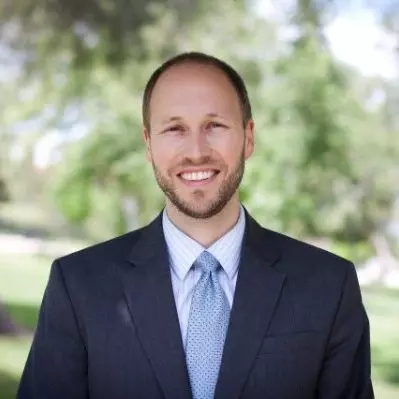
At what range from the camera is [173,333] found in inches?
46.5

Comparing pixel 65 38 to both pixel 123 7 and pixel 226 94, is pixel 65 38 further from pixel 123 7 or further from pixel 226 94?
pixel 226 94

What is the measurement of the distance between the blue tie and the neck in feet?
0.11

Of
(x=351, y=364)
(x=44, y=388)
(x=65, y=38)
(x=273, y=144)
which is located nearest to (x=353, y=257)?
(x=273, y=144)

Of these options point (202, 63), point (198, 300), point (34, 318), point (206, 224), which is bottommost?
point (198, 300)

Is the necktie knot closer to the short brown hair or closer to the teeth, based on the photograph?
the teeth

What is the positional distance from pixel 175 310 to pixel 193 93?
0.39 m

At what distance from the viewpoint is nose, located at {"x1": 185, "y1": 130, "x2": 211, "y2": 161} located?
3.96ft

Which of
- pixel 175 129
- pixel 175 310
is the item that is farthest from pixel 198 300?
pixel 175 129

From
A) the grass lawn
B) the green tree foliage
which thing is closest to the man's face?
the green tree foliage

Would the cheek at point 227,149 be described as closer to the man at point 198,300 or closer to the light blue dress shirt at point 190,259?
the man at point 198,300

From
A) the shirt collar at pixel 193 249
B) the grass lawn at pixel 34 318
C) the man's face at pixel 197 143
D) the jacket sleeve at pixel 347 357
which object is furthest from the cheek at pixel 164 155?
the grass lawn at pixel 34 318

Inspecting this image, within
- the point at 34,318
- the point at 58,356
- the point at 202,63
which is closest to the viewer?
the point at 58,356

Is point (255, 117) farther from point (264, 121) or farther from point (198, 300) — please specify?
point (198, 300)

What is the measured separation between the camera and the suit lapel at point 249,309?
1.15m
